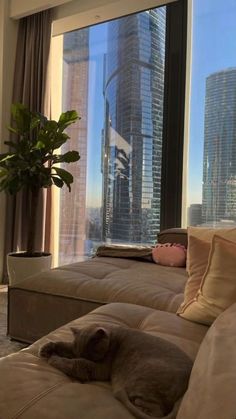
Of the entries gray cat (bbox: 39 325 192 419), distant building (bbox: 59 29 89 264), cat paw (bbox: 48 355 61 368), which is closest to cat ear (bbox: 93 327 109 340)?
gray cat (bbox: 39 325 192 419)

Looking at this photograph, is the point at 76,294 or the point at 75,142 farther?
the point at 75,142

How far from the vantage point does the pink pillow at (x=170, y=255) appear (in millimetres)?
2551

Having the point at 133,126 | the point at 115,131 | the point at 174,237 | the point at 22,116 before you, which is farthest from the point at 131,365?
the point at 115,131

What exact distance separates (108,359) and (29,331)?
106 cm

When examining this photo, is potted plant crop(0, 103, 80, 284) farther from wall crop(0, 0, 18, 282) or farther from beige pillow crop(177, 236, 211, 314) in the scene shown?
beige pillow crop(177, 236, 211, 314)

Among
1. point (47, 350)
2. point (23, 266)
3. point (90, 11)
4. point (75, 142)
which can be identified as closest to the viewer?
point (47, 350)

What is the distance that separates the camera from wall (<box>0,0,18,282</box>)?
12.7 feet

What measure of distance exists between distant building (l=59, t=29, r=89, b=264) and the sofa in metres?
1.99

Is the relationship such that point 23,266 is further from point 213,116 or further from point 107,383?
point 107,383

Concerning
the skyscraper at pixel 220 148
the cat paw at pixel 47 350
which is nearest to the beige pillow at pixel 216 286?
the cat paw at pixel 47 350

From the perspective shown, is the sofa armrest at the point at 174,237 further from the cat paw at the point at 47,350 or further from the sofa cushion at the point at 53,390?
the cat paw at the point at 47,350

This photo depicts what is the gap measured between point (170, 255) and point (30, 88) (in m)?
2.25

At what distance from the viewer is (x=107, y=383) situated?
1.08m

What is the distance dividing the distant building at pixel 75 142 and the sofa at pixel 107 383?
1993mm
